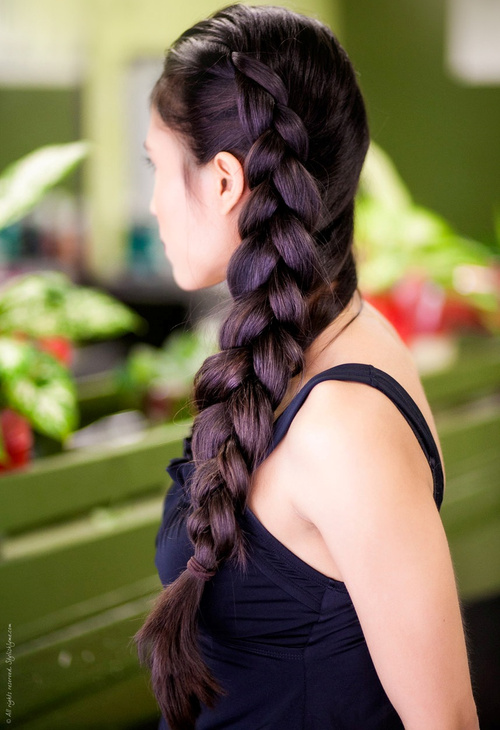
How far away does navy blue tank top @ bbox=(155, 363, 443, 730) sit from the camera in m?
0.79

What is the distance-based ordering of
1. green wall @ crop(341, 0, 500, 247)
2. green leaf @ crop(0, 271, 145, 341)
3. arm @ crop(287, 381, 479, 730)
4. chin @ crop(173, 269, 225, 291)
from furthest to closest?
1. green wall @ crop(341, 0, 500, 247)
2. green leaf @ crop(0, 271, 145, 341)
3. chin @ crop(173, 269, 225, 291)
4. arm @ crop(287, 381, 479, 730)

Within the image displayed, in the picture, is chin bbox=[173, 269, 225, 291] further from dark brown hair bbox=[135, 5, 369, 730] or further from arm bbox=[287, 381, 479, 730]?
arm bbox=[287, 381, 479, 730]

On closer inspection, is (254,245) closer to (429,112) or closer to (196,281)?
(196,281)

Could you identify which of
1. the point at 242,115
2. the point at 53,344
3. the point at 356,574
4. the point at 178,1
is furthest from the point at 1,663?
the point at 178,1

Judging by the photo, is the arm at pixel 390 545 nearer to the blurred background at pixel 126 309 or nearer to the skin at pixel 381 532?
the skin at pixel 381 532

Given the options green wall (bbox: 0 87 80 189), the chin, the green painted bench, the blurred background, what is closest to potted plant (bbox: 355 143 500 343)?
the blurred background

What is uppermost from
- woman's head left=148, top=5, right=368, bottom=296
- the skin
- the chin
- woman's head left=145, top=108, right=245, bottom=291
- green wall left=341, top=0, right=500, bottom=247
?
woman's head left=148, top=5, right=368, bottom=296

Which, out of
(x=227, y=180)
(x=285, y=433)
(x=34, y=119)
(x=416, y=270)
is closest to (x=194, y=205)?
(x=227, y=180)

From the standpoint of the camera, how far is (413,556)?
2.29ft

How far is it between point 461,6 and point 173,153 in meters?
4.15

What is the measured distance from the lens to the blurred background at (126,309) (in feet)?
4.46

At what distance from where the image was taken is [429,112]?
462 centimetres

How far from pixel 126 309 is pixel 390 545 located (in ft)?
8.00

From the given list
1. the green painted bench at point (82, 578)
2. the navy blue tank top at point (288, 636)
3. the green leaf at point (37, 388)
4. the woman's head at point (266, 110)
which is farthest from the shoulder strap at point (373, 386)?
the green painted bench at point (82, 578)
